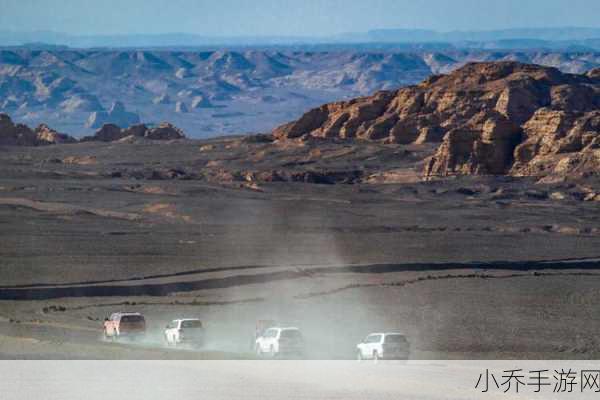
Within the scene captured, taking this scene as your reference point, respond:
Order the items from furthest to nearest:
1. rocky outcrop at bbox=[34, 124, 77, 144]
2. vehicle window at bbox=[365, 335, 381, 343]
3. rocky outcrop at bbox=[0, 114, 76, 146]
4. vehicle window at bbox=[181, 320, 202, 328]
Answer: rocky outcrop at bbox=[34, 124, 77, 144] < rocky outcrop at bbox=[0, 114, 76, 146] < vehicle window at bbox=[181, 320, 202, 328] < vehicle window at bbox=[365, 335, 381, 343]

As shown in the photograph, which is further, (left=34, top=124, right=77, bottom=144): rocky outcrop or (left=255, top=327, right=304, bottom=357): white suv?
(left=34, top=124, right=77, bottom=144): rocky outcrop

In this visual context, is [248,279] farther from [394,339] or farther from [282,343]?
[394,339]

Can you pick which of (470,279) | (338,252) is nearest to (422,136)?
(338,252)

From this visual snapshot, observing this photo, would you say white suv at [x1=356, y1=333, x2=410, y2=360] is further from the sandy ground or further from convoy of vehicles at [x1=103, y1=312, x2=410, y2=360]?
the sandy ground

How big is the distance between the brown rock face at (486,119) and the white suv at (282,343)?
227 feet

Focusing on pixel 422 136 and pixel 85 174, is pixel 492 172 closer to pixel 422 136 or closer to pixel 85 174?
pixel 422 136

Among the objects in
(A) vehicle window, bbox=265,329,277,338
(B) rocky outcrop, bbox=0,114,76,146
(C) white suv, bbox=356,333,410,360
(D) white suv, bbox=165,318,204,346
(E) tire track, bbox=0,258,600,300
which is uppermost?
(B) rocky outcrop, bbox=0,114,76,146

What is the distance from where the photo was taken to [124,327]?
33.5 metres

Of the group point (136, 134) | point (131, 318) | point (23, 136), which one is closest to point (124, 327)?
point (131, 318)

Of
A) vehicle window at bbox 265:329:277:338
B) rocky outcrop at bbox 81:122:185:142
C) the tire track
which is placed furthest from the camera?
rocky outcrop at bbox 81:122:185:142

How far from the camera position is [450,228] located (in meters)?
74.4

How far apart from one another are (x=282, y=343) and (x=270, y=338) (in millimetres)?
569

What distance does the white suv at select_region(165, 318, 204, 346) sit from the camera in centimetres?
3272

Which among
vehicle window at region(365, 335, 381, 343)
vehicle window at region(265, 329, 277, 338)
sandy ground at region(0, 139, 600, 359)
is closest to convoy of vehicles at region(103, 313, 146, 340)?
sandy ground at region(0, 139, 600, 359)
